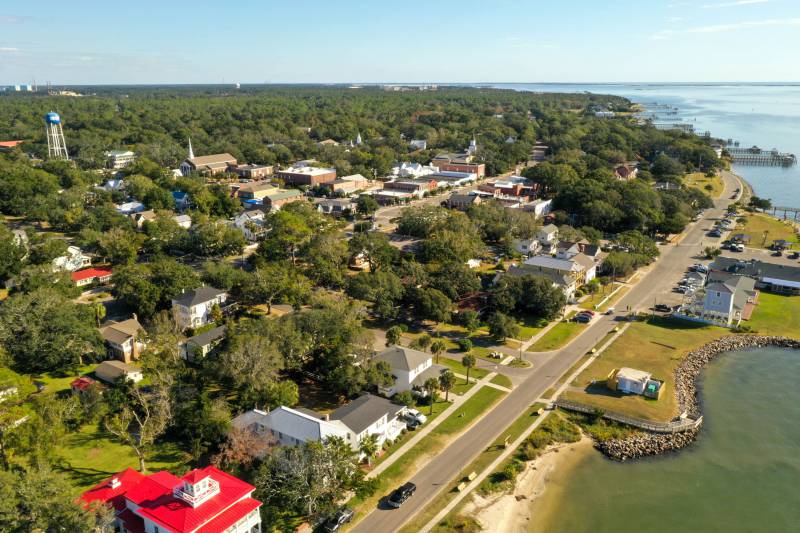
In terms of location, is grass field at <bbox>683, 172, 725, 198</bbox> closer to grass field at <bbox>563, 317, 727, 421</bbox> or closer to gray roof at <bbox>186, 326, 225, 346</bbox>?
grass field at <bbox>563, 317, 727, 421</bbox>

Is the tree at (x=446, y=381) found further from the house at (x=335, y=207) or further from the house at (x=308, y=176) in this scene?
the house at (x=308, y=176)

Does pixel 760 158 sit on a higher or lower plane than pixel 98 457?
higher

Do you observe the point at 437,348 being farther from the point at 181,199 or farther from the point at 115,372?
the point at 181,199

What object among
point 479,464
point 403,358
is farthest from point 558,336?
point 479,464

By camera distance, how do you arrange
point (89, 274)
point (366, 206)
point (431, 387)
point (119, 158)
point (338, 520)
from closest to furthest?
point (338, 520)
point (431, 387)
point (89, 274)
point (366, 206)
point (119, 158)

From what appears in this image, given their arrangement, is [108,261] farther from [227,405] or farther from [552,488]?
[552,488]

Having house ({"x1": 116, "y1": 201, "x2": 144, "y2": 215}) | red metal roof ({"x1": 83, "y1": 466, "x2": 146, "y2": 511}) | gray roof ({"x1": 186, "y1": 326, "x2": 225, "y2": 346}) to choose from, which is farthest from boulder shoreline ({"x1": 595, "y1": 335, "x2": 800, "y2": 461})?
house ({"x1": 116, "y1": 201, "x2": 144, "y2": 215})

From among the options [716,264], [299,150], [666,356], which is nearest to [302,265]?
[666,356]
